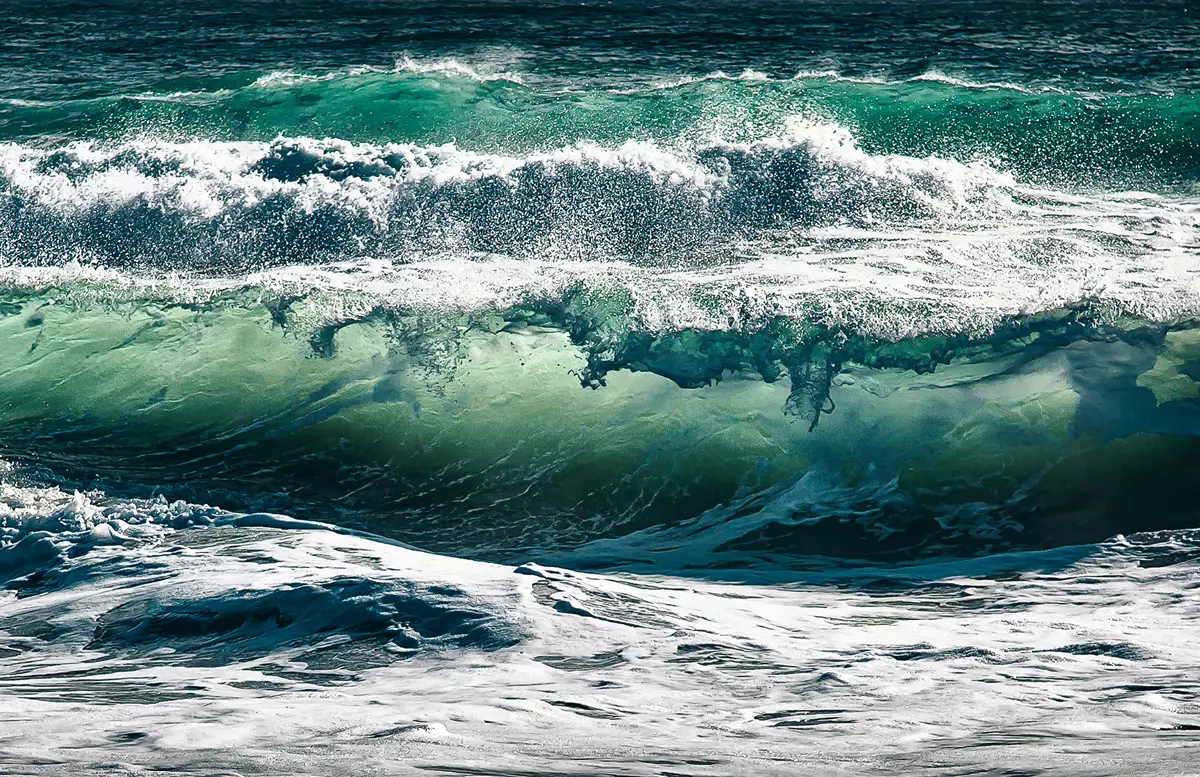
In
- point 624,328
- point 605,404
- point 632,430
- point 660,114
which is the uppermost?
point 660,114

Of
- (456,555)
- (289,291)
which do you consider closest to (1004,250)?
(456,555)

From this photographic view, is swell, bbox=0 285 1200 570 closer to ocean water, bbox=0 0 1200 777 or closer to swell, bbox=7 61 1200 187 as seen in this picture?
ocean water, bbox=0 0 1200 777

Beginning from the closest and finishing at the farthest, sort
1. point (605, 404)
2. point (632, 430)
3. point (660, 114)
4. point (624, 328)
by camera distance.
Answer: point (632, 430)
point (605, 404)
point (624, 328)
point (660, 114)

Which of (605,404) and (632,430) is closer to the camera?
(632,430)

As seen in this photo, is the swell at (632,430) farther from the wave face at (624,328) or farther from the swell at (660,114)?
the swell at (660,114)

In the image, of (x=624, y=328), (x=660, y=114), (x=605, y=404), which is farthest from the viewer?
(x=660, y=114)

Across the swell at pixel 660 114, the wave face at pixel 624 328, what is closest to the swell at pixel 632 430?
the wave face at pixel 624 328

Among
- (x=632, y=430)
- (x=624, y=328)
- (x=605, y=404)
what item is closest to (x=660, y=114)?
(x=624, y=328)

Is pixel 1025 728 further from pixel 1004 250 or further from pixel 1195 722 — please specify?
pixel 1004 250

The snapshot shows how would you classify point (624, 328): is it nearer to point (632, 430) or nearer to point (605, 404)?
point (605, 404)
